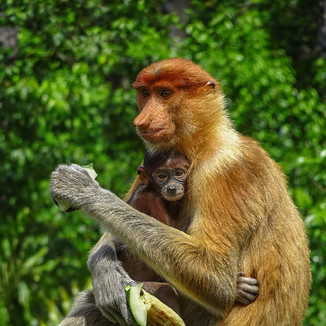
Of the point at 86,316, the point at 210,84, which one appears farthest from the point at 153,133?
the point at 86,316

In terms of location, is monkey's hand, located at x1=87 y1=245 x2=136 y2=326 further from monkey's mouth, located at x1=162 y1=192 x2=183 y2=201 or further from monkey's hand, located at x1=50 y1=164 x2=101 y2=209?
monkey's mouth, located at x1=162 y1=192 x2=183 y2=201

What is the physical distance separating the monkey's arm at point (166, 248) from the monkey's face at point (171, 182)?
21 cm

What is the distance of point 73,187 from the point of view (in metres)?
4.88

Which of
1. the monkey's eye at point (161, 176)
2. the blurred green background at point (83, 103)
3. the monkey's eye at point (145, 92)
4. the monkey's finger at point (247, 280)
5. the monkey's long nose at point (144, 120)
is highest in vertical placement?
the monkey's eye at point (145, 92)

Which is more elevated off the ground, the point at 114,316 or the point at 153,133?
the point at 153,133

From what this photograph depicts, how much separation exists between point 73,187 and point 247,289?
140cm

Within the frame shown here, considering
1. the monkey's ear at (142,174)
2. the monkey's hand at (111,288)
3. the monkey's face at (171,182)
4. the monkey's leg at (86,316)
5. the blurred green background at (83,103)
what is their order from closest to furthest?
the monkey's hand at (111,288)
the monkey's face at (171,182)
the monkey's leg at (86,316)
the monkey's ear at (142,174)
the blurred green background at (83,103)

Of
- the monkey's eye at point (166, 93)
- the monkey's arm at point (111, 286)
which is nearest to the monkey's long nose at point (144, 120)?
the monkey's eye at point (166, 93)

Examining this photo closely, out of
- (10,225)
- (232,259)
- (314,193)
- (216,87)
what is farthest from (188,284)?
(10,225)

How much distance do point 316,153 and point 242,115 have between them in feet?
3.85

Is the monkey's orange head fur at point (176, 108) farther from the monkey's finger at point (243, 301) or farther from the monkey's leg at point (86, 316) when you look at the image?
the monkey's leg at point (86, 316)

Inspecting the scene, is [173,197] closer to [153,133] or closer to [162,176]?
[162,176]

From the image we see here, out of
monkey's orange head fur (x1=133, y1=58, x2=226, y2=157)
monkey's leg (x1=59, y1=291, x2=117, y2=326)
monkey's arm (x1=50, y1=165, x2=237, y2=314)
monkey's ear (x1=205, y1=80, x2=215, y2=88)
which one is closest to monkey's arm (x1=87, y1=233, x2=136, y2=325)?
monkey's arm (x1=50, y1=165, x2=237, y2=314)

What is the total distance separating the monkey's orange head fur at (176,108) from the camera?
4.84 meters
